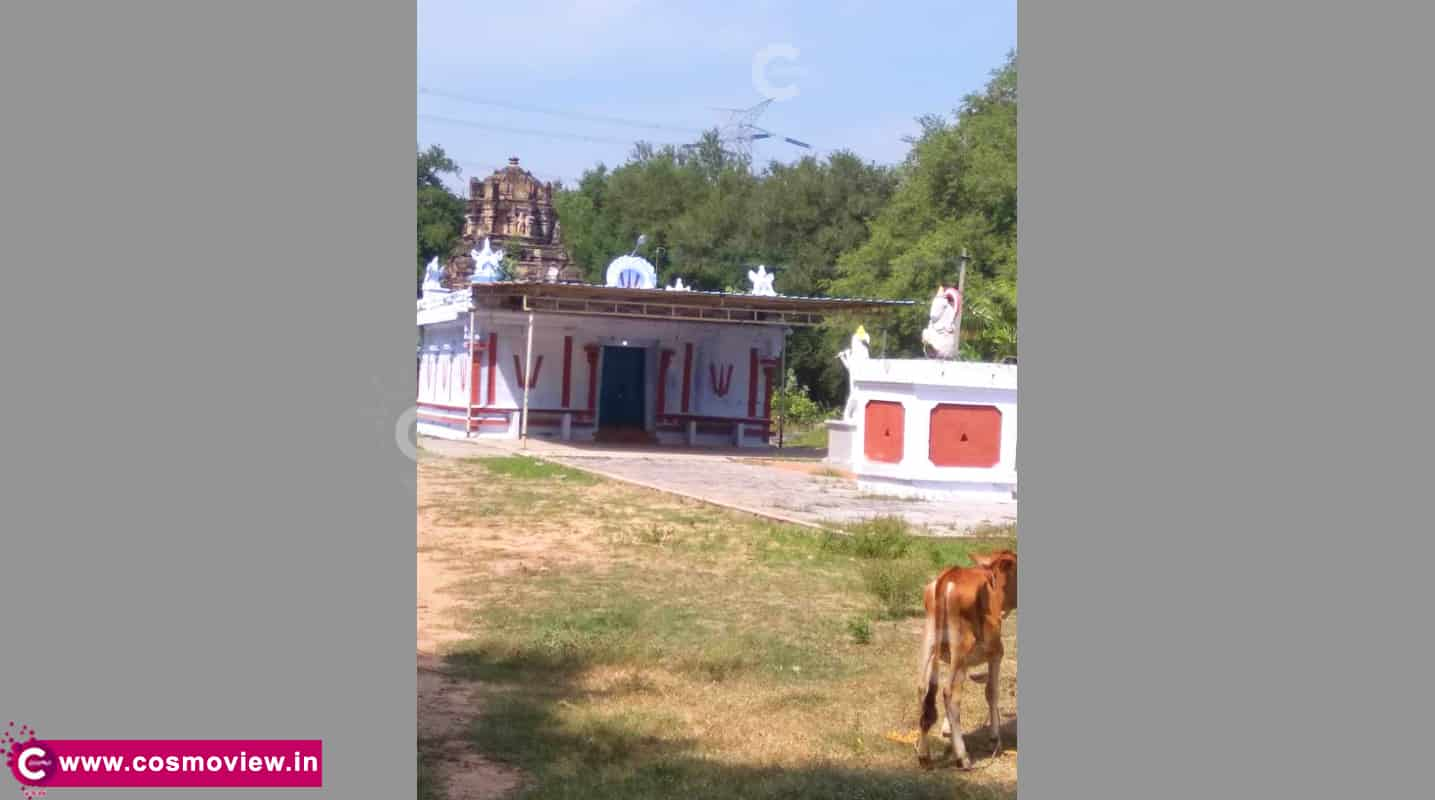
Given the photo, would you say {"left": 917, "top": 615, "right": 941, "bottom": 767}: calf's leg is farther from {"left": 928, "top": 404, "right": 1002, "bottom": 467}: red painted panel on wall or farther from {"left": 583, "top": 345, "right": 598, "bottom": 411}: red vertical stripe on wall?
{"left": 583, "top": 345, "right": 598, "bottom": 411}: red vertical stripe on wall

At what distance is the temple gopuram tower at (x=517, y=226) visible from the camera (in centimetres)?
2438

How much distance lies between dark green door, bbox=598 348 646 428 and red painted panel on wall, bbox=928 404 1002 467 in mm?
10207

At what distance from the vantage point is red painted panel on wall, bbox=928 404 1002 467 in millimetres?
14281

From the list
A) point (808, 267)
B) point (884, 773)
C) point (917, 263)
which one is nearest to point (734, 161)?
point (884, 773)

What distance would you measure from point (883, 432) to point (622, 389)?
376 inches

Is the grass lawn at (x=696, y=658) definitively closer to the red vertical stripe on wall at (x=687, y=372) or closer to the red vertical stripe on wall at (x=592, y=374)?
the red vertical stripe on wall at (x=592, y=374)

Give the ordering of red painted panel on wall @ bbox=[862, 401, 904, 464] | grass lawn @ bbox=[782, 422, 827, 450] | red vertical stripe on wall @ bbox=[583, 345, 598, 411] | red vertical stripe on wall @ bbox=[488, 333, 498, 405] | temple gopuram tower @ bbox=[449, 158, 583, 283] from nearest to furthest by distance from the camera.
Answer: red painted panel on wall @ bbox=[862, 401, 904, 464], red vertical stripe on wall @ bbox=[488, 333, 498, 405], red vertical stripe on wall @ bbox=[583, 345, 598, 411], temple gopuram tower @ bbox=[449, 158, 583, 283], grass lawn @ bbox=[782, 422, 827, 450]

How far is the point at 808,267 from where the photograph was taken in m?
26.2

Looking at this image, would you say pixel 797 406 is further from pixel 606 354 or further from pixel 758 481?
pixel 758 481

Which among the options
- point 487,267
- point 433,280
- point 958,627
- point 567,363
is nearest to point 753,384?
point 567,363

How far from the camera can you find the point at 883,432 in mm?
15047

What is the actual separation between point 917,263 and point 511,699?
17.8m

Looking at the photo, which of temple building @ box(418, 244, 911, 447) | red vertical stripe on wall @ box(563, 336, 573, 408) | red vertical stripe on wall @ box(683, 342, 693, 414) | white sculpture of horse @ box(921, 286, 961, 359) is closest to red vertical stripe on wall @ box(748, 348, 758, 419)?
temple building @ box(418, 244, 911, 447)
